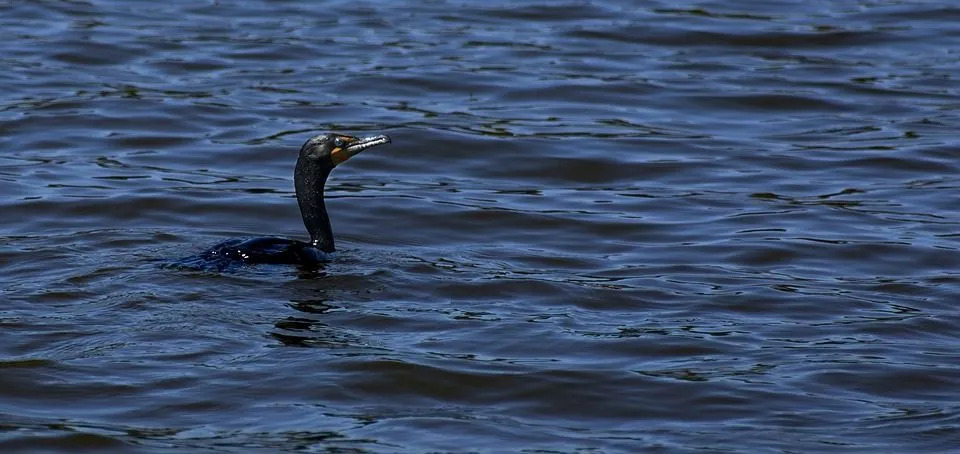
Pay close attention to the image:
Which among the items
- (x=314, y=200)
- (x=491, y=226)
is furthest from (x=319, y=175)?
(x=491, y=226)

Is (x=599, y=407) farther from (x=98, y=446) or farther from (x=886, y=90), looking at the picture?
(x=886, y=90)

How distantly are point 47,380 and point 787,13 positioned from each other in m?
13.3

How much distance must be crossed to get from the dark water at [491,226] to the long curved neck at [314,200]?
14.3 inches

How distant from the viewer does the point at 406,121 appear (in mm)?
15078

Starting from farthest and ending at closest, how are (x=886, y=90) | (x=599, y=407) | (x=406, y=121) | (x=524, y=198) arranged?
(x=886, y=90), (x=406, y=121), (x=524, y=198), (x=599, y=407)

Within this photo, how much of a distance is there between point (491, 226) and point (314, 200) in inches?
63.4

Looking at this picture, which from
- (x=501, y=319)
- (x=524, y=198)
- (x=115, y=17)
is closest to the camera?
(x=501, y=319)

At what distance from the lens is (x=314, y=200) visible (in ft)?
Answer: 35.4

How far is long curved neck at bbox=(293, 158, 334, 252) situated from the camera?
10797 mm

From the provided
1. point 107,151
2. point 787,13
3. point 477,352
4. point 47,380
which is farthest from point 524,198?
point 787,13

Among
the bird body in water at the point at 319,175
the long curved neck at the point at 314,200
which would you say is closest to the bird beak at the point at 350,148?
the bird body in water at the point at 319,175

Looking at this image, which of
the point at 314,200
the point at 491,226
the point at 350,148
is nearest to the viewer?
the point at 314,200

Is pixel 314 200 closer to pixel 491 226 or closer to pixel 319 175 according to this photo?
pixel 319 175

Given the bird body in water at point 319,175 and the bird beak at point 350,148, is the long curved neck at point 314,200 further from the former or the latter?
the bird beak at point 350,148
